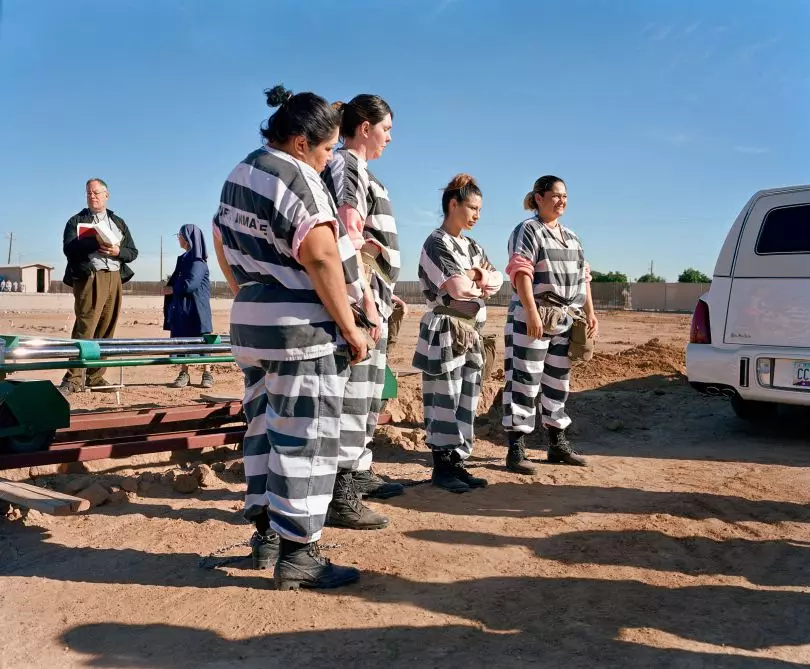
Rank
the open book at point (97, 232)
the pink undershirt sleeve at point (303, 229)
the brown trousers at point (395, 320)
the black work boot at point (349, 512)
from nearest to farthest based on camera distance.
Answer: the pink undershirt sleeve at point (303, 229) → the black work boot at point (349, 512) → the brown trousers at point (395, 320) → the open book at point (97, 232)

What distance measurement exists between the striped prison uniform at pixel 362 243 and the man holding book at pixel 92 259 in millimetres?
4214

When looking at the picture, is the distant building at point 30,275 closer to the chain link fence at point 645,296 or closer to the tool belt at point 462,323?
the chain link fence at point 645,296

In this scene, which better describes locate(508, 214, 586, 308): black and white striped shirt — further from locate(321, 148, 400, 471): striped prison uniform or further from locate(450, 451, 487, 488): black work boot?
locate(321, 148, 400, 471): striped prison uniform

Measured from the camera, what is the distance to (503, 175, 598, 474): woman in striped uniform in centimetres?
507

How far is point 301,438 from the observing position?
9.55 ft

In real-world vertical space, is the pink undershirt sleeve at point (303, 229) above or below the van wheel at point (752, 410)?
above

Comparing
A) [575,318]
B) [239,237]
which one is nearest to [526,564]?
[239,237]

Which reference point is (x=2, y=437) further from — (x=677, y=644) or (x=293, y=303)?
(x=677, y=644)

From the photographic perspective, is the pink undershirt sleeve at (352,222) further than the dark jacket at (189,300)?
No

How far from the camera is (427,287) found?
15.5 feet

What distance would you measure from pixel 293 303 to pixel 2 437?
7.30 feet

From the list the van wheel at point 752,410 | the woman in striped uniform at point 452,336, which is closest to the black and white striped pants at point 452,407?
the woman in striped uniform at point 452,336

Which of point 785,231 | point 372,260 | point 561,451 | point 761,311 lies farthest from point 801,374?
point 372,260

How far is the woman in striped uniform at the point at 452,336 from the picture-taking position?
4.57 m
